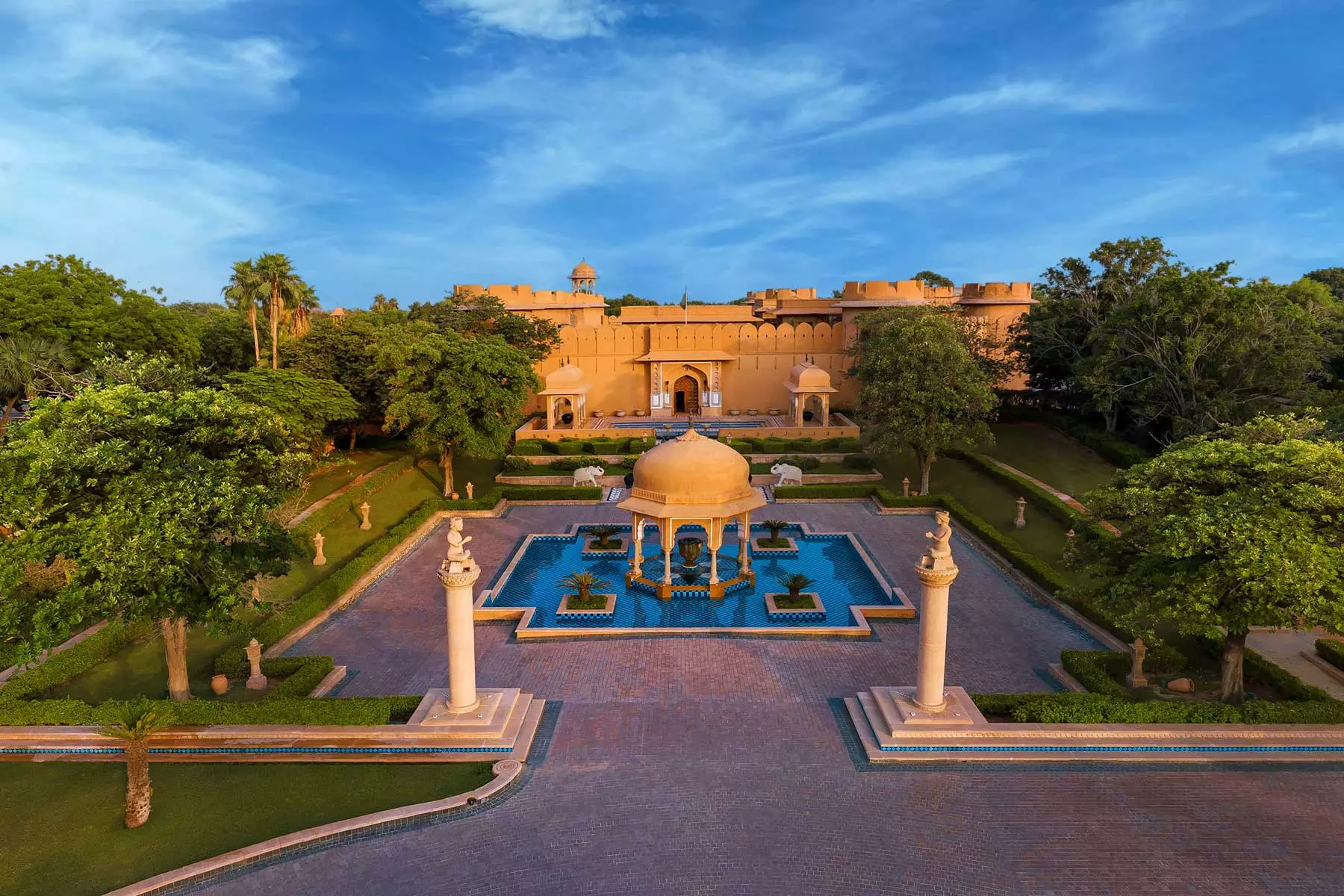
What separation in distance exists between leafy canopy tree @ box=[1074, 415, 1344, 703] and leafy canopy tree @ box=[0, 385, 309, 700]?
16.0 metres

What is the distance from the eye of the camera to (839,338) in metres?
46.2

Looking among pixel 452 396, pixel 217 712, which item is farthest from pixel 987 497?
pixel 217 712

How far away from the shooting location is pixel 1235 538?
11.0 metres

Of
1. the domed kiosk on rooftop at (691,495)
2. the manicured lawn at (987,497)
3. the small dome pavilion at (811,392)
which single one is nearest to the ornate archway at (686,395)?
the small dome pavilion at (811,392)

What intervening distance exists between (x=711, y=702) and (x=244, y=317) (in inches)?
1487

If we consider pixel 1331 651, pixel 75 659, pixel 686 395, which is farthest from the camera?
pixel 686 395

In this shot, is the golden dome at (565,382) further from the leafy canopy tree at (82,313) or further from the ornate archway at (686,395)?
the leafy canopy tree at (82,313)

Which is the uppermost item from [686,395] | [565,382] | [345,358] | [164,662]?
[345,358]

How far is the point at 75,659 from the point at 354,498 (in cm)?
1291

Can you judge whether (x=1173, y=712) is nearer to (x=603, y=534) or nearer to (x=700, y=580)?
(x=700, y=580)

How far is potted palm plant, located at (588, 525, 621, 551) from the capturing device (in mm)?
23703

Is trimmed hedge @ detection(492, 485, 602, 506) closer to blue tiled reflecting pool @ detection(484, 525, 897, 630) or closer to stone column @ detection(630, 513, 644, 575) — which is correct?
blue tiled reflecting pool @ detection(484, 525, 897, 630)

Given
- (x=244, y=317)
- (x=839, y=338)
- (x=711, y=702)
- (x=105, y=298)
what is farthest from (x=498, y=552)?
(x=839, y=338)

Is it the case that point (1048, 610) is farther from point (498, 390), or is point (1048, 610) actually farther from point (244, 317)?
point (244, 317)
